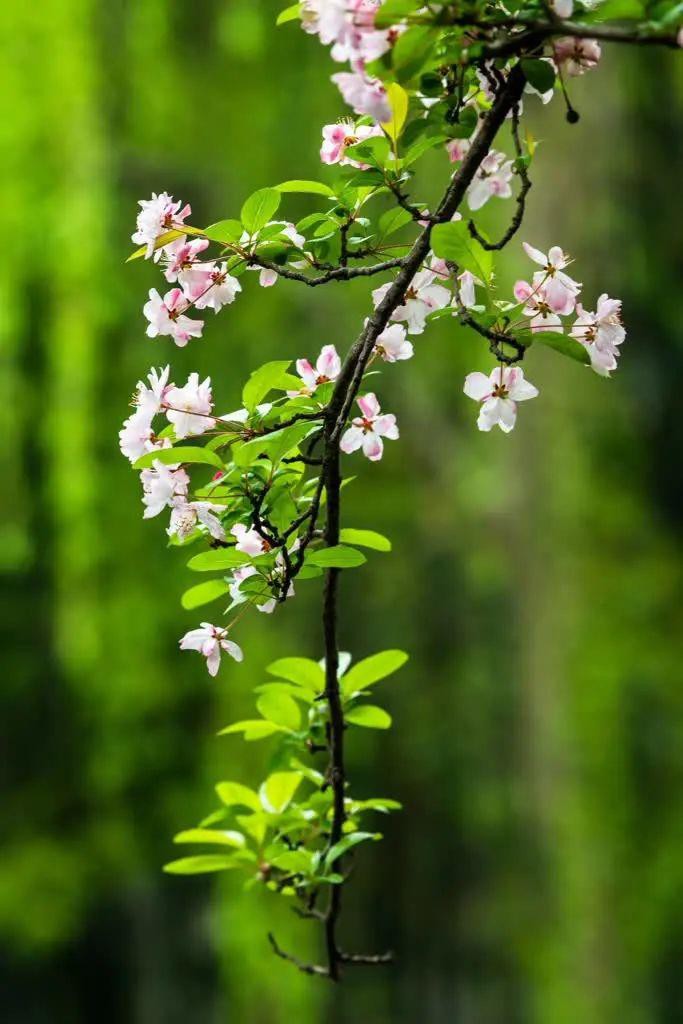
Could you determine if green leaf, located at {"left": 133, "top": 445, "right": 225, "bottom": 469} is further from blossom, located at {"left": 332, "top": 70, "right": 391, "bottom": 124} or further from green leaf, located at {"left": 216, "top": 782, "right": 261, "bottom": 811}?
green leaf, located at {"left": 216, "top": 782, "right": 261, "bottom": 811}

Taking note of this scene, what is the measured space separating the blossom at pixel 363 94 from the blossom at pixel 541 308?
12cm

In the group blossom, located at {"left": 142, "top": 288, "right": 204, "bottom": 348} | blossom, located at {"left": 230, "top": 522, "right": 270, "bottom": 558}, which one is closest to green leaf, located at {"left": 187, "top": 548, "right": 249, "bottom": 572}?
blossom, located at {"left": 230, "top": 522, "right": 270, "bottom": 558}

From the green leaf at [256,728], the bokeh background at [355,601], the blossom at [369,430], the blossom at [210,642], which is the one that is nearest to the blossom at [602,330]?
the blossom at [369,430]

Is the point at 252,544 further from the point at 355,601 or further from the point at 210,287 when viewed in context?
the point at 355,601

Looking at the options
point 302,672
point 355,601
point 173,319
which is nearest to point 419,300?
point 173,319

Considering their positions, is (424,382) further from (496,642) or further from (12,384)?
(12,384)

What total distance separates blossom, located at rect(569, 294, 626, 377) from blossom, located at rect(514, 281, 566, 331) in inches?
0.4

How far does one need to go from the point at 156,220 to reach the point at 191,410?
97 millimetres

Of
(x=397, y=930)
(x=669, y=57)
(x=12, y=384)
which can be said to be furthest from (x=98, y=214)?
(x=397, y=930)

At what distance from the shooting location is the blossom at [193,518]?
1.90ft

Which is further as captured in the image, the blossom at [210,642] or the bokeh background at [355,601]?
the bokeh background at [355,601]

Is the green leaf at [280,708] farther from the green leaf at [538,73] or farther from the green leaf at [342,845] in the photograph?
the green leaf at [538,73]

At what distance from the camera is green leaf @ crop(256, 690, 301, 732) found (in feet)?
2.39

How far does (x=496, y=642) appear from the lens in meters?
2.88
